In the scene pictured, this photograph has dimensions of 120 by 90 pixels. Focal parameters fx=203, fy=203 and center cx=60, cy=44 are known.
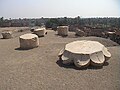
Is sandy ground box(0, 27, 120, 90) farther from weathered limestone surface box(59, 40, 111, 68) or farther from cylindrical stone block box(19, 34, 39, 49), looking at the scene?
cylindrical stone block box(19, 34, 39, 49)

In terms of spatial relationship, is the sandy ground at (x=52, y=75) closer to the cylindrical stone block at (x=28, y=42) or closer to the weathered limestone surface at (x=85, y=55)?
the weathered limestone surface at (x=85, y=55)

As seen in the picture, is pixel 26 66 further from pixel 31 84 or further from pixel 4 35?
pixel 4 35

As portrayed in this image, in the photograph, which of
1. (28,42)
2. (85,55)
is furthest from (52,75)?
(28,42)

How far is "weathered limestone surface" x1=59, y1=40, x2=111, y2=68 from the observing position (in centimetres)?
769

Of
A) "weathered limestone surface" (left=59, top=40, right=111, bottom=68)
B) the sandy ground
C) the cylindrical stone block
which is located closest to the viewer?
the sandy ground

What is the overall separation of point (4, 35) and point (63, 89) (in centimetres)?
1319

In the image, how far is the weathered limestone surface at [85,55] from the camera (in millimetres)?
7691

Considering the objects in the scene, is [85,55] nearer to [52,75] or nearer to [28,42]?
[52,75]

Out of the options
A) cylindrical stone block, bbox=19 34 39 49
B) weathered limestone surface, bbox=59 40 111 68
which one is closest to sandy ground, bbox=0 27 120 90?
weathered limestone surface, bbox=59 40 111 68

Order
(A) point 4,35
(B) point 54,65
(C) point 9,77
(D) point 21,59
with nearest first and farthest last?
(C) point 9,77 < (B) point 54,65 < (D) point 21,59 < (A) point 4,35

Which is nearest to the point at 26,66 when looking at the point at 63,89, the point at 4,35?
the point at 63,89

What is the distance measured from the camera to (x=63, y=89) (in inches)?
228

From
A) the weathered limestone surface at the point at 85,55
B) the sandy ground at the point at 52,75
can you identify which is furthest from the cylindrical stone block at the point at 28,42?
the weathered limestone surface at the point at 85,55

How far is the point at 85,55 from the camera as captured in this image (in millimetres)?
7820
